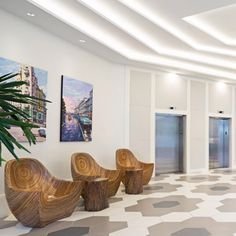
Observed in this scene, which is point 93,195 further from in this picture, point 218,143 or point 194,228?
point 218,143

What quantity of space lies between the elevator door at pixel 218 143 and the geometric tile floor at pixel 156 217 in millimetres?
4069

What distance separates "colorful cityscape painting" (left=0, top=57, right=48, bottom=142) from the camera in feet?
17.2

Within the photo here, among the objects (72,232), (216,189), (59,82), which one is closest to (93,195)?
(72,232)

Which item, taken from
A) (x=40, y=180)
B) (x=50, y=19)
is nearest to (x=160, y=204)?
(x=40, y=180)

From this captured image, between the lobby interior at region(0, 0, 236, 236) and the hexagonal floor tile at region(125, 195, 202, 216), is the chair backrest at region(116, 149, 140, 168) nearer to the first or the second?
the lobby interior at region(0, 0, 236, 236)

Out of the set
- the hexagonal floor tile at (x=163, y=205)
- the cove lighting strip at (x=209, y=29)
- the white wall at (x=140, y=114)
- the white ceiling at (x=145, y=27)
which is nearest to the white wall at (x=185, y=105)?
the white wall at (x=140, y=114)

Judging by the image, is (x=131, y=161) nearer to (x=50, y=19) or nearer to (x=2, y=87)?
(x=50, y=19)

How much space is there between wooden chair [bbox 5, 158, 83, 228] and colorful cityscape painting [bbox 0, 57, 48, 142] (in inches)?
28.8

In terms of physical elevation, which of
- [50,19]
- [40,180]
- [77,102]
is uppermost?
[50,19]

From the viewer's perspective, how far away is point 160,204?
18.9 ft

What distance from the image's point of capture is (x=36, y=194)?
4062 millimetres

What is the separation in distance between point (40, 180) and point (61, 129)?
5.58ft

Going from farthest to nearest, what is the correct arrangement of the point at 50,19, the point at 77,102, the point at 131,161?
the point at 131,161 < the point at 77,102 < the point at 50,19

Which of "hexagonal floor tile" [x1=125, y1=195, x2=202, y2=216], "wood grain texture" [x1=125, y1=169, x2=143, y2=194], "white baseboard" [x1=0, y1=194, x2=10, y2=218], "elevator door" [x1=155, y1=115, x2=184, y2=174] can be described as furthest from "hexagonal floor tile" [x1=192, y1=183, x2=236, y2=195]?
"white baseboard" [x1=0, y1=194, x2=10, y2=218]
